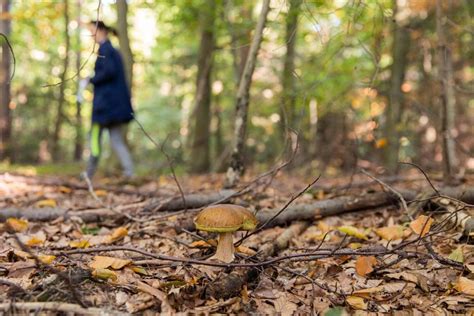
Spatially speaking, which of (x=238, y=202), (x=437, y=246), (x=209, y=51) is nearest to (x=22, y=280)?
(x=238, y=202)

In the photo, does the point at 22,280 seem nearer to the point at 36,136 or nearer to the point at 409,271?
the point at 409,271

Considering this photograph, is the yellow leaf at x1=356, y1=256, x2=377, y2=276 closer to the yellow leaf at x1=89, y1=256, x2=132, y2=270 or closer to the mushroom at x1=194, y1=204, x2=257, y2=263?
the mushroom at x1=194, y1=204, x2=257, y2=263

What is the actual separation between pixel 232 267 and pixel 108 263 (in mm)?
803

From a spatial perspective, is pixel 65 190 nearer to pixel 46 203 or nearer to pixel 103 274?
pixel 46 203

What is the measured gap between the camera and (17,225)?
3896 millimetres

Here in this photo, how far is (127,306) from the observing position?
2408 millimetres

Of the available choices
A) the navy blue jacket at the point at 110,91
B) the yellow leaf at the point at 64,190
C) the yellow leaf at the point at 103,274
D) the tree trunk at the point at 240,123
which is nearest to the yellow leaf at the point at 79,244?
the yellow leaf at the point at 103,274

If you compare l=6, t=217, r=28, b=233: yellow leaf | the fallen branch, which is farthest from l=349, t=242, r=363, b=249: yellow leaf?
l=6, t=217, r=28, b=233: yellow leaf

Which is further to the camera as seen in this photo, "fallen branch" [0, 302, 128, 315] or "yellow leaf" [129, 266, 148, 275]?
"yellow leaf" [129, 266, 148, 275]

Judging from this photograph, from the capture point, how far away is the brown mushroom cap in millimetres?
2785

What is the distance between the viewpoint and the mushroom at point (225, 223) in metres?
2.79

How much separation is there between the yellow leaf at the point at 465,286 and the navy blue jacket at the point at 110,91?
17.1ft

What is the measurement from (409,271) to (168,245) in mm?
1869

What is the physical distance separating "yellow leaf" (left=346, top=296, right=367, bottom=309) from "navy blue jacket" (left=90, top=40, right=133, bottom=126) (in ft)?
16.2
